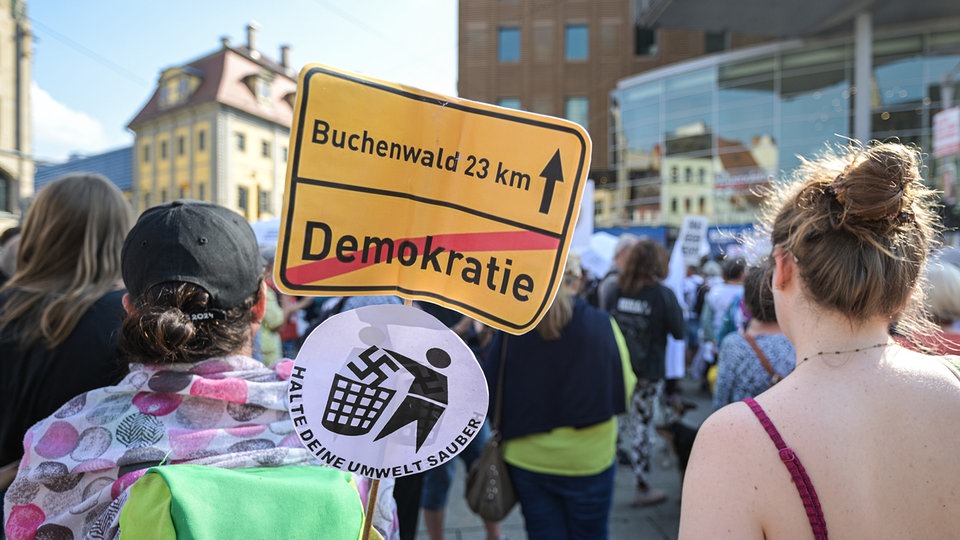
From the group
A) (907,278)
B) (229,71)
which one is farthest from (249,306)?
(229,71)

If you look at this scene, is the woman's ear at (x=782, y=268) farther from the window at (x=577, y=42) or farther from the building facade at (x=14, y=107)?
the building facade at (x=14, y=107)

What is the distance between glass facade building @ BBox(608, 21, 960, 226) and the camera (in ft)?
62.5

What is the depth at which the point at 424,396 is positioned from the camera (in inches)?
48.1

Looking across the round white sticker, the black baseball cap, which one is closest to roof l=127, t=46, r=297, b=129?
the black baseball cap

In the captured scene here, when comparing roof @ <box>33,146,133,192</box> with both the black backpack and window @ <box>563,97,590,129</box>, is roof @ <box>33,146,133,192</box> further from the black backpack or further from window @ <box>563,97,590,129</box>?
the black backpack

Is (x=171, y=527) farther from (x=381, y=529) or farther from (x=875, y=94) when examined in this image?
(x=875, y=94)

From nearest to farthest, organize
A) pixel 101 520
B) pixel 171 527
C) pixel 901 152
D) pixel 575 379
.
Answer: pixel 171 527, pixel 101 520, pixel 901 152, pixel 575 379

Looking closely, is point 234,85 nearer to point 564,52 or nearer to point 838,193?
point 564,52

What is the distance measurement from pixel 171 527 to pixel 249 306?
60 cm

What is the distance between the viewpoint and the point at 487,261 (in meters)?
1.26

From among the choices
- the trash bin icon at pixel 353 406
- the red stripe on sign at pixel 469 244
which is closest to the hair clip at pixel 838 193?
the red stripe on sign at pixel 469 244

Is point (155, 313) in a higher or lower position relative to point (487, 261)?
Result: lower

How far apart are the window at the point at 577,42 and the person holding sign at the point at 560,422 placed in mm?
28706

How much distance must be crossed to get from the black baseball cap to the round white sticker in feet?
1.00
